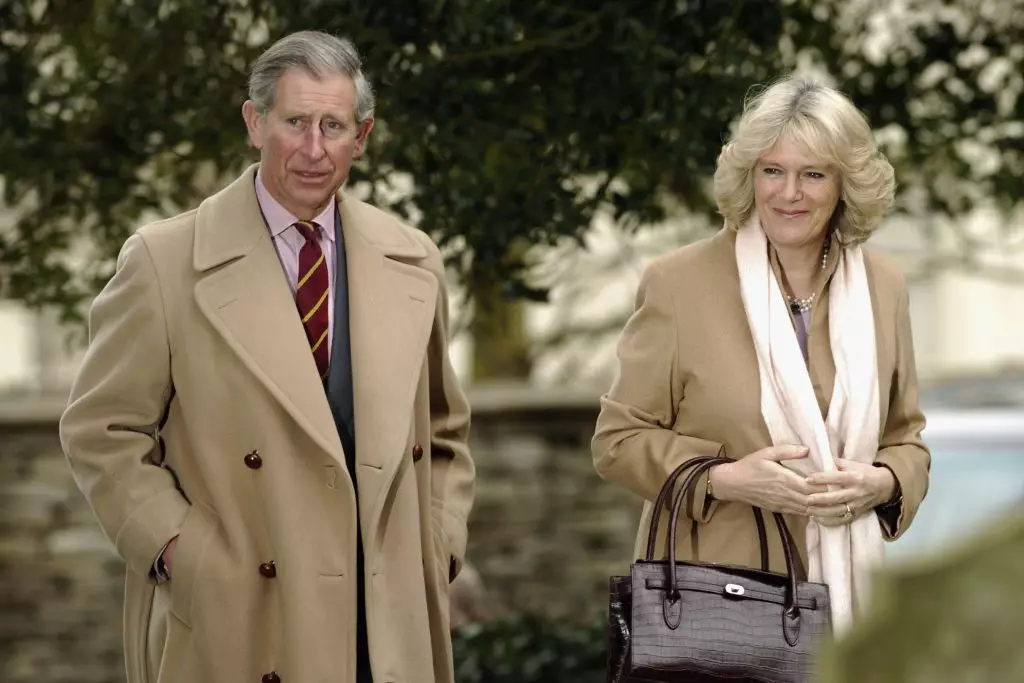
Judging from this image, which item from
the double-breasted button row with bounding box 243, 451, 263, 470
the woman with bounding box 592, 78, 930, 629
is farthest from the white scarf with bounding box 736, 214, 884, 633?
the double-breasted button row with bounding box 243, 451, 263, 470

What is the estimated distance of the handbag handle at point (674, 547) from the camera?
313 cm

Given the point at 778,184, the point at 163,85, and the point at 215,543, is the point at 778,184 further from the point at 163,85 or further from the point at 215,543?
the point at 163,85

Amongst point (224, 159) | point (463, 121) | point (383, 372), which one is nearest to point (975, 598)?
point (383, 372)

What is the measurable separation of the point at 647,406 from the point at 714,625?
515mm

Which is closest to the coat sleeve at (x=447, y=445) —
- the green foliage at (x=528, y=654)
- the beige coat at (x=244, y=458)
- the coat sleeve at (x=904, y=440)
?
the beige coat at (x=244, y=458)

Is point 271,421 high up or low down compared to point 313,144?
down

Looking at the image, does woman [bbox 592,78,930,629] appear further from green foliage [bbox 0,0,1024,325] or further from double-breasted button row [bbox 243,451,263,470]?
green foliage [bbox 0,0,1024,325]

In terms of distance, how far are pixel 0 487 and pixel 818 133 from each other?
6.07 m

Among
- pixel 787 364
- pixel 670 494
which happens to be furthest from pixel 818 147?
pixel 670 494

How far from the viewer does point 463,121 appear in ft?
15.1

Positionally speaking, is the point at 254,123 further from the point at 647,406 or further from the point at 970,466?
the point at 970,466

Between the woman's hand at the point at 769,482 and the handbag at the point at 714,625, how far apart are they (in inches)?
4.6

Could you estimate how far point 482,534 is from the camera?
871 cm

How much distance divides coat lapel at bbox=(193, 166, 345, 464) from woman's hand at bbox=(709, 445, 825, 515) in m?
0.75
